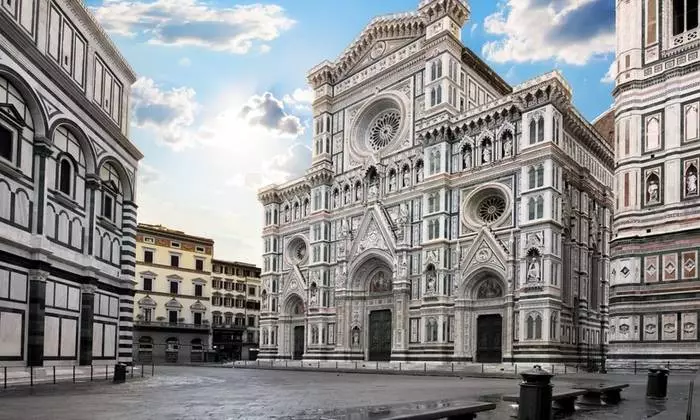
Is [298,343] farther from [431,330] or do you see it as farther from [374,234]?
[431,330]

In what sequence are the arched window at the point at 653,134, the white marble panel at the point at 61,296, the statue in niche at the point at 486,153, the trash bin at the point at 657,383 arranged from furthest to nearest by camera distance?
the statue in niche at the point at 486,153 → the arched window at the point at 653,134 → the white marble panel at the point at 61,296 → the trash bin at the point at 657,383

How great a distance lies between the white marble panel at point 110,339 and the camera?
3378 cm

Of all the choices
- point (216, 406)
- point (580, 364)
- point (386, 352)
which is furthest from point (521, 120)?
point (216, 406)

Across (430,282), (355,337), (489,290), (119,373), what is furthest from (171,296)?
(119,373)

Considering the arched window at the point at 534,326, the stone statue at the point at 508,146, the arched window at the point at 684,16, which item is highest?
the arched window at the point at 684,16

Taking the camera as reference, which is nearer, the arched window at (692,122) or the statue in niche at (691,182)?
the statue in niche at (691,182)

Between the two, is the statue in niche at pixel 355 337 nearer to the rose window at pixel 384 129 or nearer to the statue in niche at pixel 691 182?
the rose window at pixel 384 129

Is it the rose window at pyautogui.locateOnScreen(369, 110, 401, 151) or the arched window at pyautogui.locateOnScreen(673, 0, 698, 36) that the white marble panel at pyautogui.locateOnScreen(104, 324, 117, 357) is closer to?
the rose window at pyautogui.locateOnScreen(369, 110, 401, 151)

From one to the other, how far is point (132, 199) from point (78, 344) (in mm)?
9795

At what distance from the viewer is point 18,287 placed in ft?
81.6

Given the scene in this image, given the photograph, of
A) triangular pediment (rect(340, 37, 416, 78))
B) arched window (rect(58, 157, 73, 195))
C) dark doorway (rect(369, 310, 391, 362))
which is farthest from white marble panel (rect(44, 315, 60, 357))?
triangular pediment (rect(340, 37, 416, 78))

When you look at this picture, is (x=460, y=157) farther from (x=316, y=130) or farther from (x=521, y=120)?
(x=316, y=130)

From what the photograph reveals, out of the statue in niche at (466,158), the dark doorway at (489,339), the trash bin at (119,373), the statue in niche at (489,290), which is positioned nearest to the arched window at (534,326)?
the dark doorway at (489,339)

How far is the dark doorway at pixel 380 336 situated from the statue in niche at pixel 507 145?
16.1 meters
